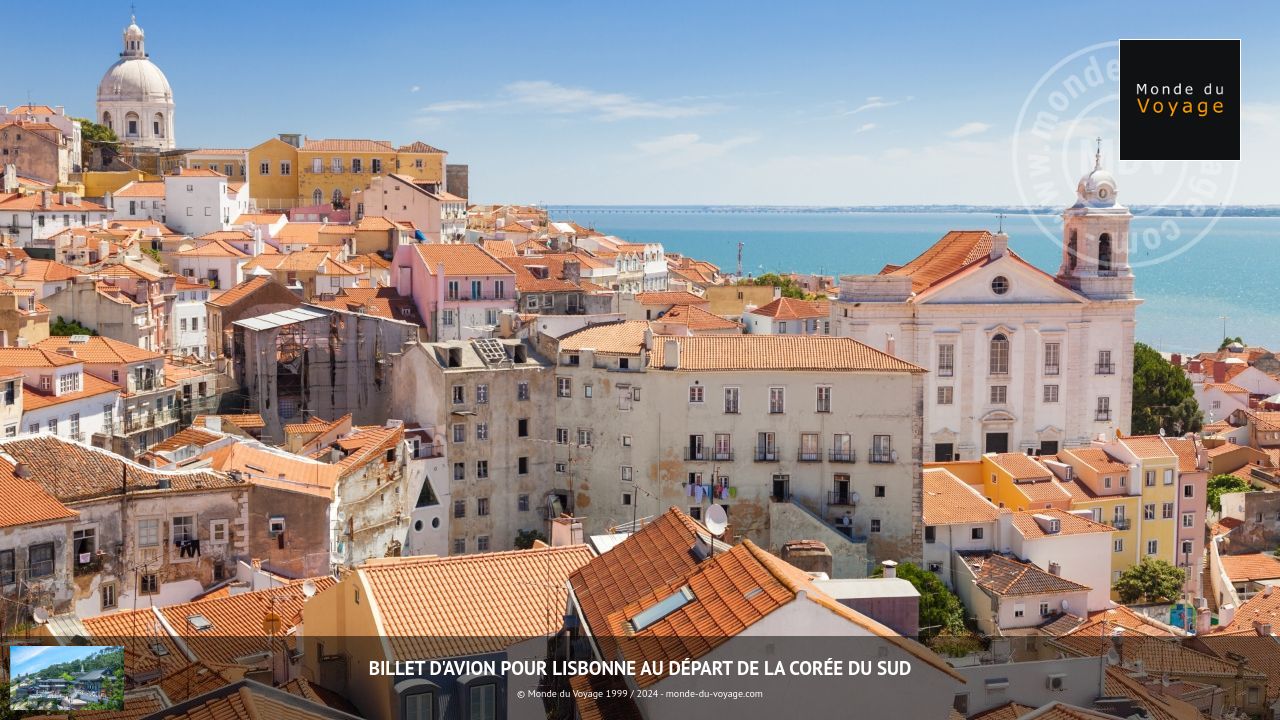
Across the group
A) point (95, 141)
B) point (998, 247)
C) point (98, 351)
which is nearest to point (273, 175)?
point (95, 141)

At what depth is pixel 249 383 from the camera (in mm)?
36344

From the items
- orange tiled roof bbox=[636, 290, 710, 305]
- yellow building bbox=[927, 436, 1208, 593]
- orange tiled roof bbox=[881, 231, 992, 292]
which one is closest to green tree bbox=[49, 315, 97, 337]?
orange tiled roof bbox=[636, 290, 710, 305]

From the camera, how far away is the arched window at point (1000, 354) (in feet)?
152

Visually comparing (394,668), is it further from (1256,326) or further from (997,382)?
(1256,326)

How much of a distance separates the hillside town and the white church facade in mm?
123

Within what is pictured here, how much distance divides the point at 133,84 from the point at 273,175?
18762 millimetres

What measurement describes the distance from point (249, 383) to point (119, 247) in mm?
21573

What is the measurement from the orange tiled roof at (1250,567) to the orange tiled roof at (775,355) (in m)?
14.3

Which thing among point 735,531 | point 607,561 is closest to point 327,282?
point 735,531

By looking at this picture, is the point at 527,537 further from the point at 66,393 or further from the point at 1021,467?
the point at 1021,467

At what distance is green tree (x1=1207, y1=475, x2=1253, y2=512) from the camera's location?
151ft

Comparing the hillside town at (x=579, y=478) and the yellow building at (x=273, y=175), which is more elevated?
the yellow building at (x=273, y=175)

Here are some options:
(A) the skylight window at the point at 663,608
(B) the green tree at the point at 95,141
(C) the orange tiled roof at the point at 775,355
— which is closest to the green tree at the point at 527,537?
(C) the orange tiled roof at the point at 775,355

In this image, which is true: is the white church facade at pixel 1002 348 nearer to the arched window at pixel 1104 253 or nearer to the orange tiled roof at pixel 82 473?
the arched window at pixel 1104 253
